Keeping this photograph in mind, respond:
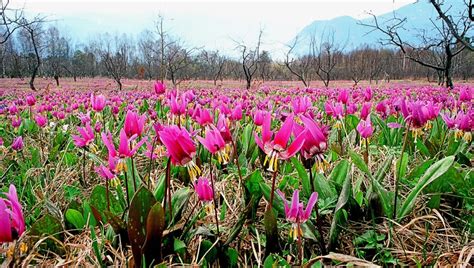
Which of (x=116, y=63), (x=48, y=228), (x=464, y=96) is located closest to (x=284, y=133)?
(x=48, y=228)

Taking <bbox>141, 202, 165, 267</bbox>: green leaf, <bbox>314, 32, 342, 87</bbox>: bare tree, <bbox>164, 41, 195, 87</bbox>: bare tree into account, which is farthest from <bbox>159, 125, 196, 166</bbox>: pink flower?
<bbox>314, 32, 342, 87</bbox>: bare tree

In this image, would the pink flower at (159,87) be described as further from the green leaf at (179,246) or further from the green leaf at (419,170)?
the green leaf at (419,170)

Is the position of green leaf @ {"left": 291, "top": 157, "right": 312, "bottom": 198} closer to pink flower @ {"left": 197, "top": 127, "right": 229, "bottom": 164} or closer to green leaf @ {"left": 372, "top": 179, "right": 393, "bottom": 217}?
green leaf @ {"left": 372, "top": 179, "right": 393, "bottom": 217}

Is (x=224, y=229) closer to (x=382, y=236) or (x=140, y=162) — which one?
(x=382, y=236)

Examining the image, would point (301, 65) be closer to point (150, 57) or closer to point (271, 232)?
point (150, 57)

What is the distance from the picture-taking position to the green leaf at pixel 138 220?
1212 mm

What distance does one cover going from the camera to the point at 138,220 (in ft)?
4.07

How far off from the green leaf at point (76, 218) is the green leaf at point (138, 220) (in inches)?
18.2

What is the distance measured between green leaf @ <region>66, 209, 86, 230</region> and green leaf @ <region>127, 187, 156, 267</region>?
462 millimetres

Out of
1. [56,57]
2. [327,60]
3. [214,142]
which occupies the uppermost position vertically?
[56,57]

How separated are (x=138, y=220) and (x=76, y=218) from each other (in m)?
0.48

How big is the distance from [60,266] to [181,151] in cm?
55

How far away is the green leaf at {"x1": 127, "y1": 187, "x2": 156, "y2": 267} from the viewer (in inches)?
47.7

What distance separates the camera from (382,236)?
4.54ft
